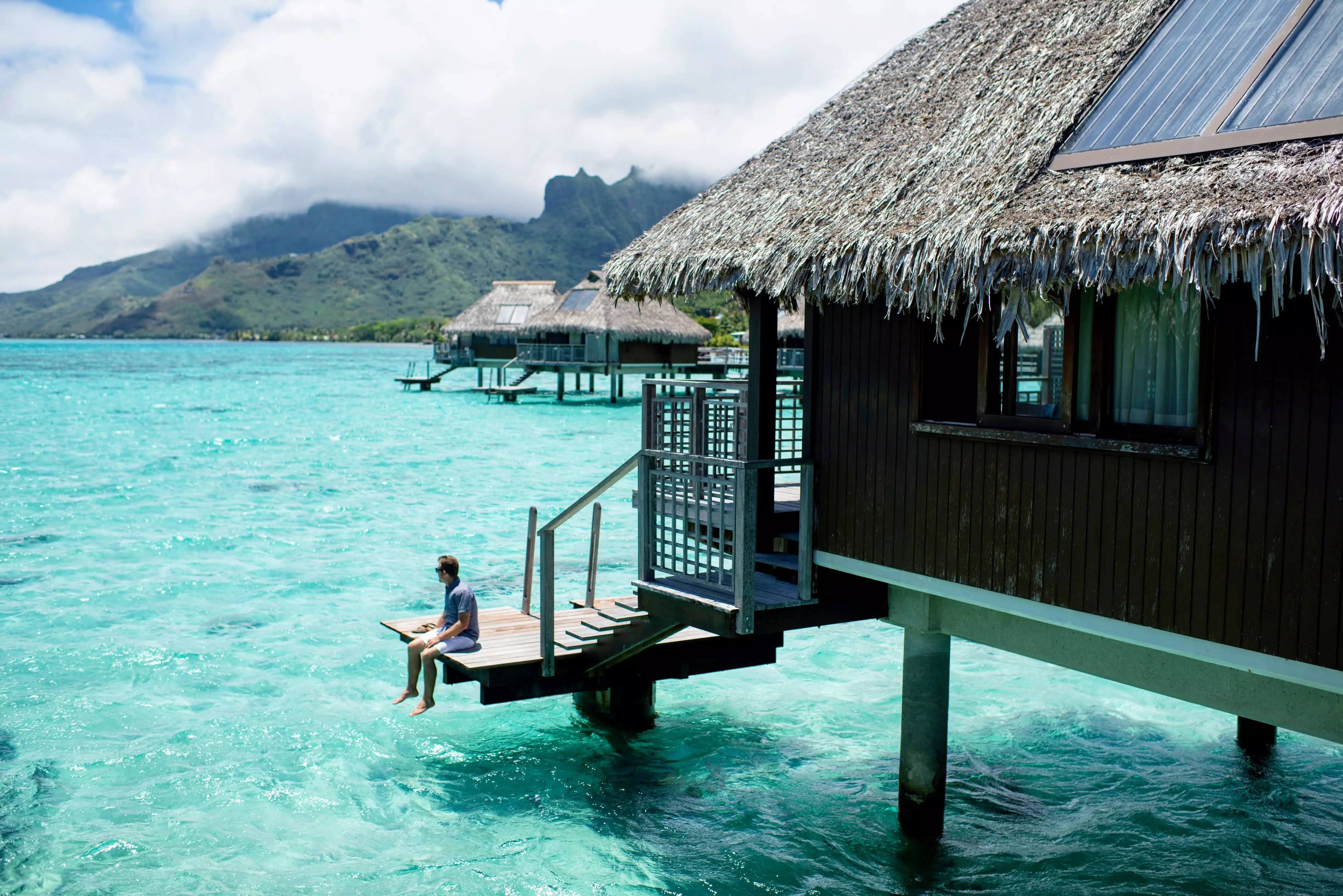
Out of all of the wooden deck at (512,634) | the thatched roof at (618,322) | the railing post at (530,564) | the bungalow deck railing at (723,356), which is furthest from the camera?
the bungalow deck railing at (723,356)

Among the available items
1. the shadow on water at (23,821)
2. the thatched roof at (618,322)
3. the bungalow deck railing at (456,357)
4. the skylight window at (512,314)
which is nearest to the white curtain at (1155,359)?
the shadow on water at (23,821)

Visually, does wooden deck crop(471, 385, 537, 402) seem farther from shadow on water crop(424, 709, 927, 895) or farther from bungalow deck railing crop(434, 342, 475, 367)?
shadow on water crop(424, 709, 927, 895)

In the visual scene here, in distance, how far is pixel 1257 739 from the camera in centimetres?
976

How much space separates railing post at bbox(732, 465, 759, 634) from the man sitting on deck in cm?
244

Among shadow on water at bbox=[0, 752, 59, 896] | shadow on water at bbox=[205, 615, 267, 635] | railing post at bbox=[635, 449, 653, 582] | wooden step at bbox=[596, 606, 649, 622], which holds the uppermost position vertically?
railing post at bbox=[635, 449, 653, 582]

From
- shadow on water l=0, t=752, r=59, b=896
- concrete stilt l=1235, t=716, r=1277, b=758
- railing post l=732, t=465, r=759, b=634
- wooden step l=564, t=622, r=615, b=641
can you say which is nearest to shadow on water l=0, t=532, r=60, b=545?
shadow on water l=0, t=752, r=59, b=896

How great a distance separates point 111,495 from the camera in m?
26.4

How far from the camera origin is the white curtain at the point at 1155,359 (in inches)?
213

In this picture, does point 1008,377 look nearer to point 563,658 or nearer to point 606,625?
point 606,625

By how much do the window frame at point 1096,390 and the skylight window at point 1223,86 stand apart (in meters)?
0.77

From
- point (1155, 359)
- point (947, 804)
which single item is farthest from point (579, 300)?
point (1155, 359)

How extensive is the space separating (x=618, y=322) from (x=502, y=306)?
11.9m

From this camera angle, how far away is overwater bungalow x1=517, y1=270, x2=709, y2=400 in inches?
1962

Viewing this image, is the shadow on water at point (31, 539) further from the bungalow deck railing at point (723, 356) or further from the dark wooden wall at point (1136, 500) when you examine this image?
the bungalow deck railing at point (723, 356)
